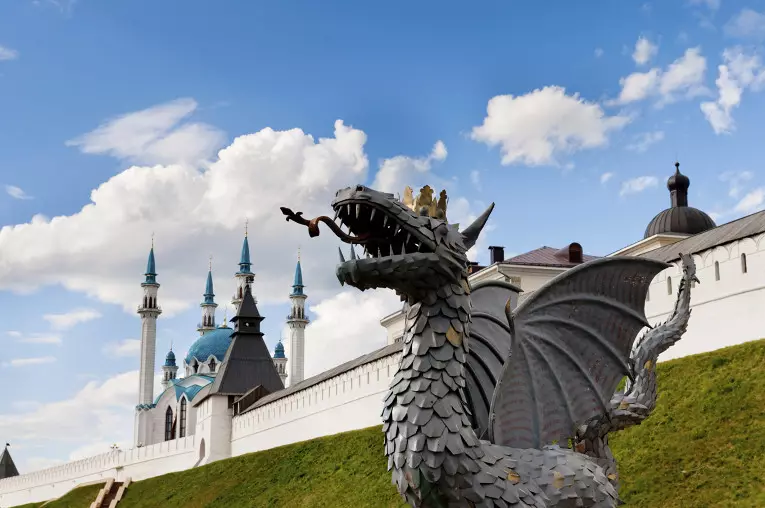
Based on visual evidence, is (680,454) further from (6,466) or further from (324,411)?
(6,466)

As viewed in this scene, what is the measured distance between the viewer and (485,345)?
775cm

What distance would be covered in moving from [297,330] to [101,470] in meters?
26.7

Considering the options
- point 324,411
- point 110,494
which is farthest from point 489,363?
point 110,494

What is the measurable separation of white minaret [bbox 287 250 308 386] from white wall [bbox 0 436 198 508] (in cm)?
1925

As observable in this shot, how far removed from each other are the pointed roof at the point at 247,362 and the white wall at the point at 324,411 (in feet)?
12.7

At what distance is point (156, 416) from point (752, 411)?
183 ft

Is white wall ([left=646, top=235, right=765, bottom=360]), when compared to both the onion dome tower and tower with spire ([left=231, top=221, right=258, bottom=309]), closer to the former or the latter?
the onion dome tower

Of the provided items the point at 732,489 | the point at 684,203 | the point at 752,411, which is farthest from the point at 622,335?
the point at 684,203

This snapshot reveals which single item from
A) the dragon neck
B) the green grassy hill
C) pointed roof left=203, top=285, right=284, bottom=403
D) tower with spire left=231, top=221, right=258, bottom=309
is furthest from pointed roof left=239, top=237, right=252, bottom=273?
the dragon neck

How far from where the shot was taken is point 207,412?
42.2 meters

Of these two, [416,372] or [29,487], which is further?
[29,487]

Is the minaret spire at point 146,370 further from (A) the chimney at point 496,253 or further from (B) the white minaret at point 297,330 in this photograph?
(A) the chimney at point 496,253

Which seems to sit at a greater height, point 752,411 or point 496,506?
point 752,411

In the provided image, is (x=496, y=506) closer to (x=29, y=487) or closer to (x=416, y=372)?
(x=416, y=372)
